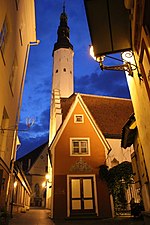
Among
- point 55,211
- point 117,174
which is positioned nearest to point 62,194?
point 55,211

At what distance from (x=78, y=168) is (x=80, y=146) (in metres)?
1.77

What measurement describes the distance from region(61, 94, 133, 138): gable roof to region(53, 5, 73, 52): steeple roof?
1723 centimetres

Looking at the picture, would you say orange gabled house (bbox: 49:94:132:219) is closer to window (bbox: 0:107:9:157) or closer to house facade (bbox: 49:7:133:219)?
house facade (bbox: 49:7:133:219)

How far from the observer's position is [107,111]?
77.2ft

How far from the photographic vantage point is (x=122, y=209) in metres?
16.0

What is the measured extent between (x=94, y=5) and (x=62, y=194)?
1262 centimetres

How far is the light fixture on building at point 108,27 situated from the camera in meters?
4.65

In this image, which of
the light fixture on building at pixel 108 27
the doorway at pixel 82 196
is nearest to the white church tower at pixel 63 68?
the doorway at pixel 82 196

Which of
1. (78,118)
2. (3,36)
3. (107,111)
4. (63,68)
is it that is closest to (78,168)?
(78,118)

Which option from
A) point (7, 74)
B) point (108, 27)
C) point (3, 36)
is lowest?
point (108, 27)

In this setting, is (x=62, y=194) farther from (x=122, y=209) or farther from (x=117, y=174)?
(x=122, y=209)

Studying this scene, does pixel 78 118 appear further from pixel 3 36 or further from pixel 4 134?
pixel 3 36

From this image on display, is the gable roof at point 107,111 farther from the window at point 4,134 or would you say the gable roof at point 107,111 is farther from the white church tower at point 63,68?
the window at point 4,134

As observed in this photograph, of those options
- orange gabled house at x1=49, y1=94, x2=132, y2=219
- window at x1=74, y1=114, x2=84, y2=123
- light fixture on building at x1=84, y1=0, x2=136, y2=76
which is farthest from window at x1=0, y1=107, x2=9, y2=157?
window at x1=74, y1=114, x2=84, y2=123
